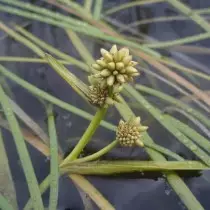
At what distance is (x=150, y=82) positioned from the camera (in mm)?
1317

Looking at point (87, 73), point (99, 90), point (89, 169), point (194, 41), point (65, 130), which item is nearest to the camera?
point (99, 90)

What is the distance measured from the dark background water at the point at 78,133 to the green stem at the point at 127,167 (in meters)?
0.03

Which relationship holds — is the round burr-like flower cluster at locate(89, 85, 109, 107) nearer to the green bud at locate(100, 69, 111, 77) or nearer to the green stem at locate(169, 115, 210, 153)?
the green bud at locate(100, 69, 111, 77)

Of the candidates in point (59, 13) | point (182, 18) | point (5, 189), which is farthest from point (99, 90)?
point (182, 18)

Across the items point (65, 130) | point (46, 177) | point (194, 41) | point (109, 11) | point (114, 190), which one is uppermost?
point (109, 11)

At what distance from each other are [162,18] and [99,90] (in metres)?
0.72

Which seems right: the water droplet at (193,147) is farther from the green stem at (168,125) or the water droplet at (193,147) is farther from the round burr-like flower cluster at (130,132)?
the round burr-like flower cluster at (130,132)

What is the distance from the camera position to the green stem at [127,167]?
1022 mm

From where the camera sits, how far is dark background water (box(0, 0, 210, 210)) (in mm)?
1051

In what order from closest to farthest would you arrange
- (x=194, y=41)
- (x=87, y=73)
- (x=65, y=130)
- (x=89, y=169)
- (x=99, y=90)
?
1. (x=99, y=90)
2. (x=89, y=169)
3. (x=65, y=130)
4. (x=87, y=73)
5. (x=194, y=41)

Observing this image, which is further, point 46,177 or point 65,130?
point 65,130

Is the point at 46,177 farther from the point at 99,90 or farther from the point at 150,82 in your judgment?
the point at 150,82

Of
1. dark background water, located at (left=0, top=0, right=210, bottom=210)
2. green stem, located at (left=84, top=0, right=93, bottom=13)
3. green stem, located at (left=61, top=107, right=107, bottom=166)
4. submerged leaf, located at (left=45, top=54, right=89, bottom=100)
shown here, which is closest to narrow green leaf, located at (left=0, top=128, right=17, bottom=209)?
dark background water, located at (left=0, top=0, right=210, bottom=210)

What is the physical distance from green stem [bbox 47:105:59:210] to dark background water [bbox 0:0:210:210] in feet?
0.14
